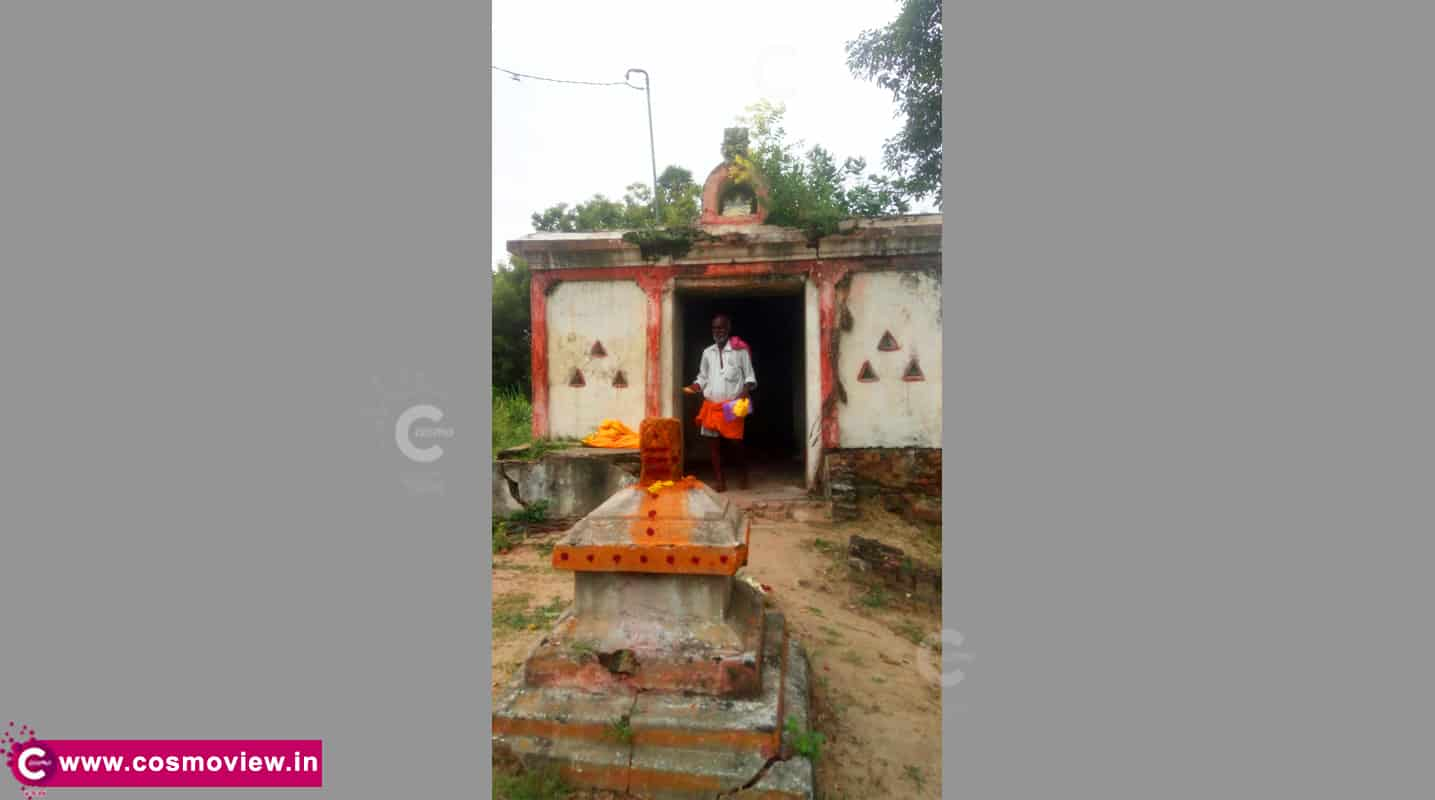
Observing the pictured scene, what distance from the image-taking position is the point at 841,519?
7352 millimetres

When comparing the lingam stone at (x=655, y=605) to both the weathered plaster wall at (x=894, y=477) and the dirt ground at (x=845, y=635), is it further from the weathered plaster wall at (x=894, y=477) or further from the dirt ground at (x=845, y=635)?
the weathered plaster wall at (x=894, y=477)

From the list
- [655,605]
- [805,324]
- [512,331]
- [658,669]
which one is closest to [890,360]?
[805,324]

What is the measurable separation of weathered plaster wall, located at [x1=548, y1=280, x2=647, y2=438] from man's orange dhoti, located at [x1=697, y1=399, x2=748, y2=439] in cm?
123

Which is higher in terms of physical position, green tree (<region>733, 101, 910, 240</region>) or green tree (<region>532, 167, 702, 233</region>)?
green tree (<region>532, 167, 702, 233</region>)

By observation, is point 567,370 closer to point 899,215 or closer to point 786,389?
point 899,215

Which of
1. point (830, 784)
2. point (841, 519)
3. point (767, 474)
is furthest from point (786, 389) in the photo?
point (830, 784)

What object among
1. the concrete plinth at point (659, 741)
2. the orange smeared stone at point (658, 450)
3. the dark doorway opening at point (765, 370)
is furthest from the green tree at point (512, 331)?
the concrete plinth at point (659, 741)

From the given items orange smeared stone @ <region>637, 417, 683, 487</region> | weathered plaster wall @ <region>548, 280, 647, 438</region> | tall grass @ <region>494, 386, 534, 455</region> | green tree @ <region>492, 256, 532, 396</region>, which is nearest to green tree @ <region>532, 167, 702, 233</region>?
green tree @ <region>492, 256, 532, 396</region>

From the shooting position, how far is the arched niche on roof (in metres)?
8.42

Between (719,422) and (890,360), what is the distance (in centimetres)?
237

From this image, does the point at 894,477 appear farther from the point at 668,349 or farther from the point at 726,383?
the point at 668,349

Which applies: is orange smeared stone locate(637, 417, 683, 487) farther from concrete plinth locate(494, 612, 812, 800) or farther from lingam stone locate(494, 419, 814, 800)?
concrete plinth locate(494, 612, 812, 800)

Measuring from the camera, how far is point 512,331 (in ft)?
56.1

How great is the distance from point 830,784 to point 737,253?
6.38 m
